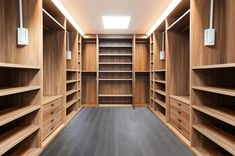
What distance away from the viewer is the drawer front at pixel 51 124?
3246 millimetres

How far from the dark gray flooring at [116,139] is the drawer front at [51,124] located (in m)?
0.18

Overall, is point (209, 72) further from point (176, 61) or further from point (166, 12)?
point (166, 12)

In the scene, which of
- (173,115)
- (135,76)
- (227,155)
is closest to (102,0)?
(173,115)

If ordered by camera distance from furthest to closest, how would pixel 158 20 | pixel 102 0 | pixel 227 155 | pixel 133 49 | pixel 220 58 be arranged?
pixel 133 49
pixel 158 20
pixel 102 0
pixel 220 58
pixel 227 155

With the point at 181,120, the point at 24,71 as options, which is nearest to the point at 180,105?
the point at 181,120

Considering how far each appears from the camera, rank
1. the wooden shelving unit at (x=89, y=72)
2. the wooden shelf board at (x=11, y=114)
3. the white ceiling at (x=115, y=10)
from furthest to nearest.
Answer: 1. the wooden shelving unit at (x=89, y=72)
2. the white ceiling at (x=115, y=10)
3. the wooden shelf board at (x=11, y=114)

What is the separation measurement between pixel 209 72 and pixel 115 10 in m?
2.32

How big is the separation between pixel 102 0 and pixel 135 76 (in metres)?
A: 3.72

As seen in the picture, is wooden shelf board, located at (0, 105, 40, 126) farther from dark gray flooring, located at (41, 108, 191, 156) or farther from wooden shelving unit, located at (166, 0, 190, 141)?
wooden shelving unit, located at (166, 0, 190, 141)

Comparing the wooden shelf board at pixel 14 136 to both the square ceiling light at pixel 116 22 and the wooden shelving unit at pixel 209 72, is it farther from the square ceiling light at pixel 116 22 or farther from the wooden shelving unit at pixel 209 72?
the square ceiling light at pixel 116 22

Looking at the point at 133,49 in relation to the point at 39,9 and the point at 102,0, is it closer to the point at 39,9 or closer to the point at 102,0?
the point at 102,0

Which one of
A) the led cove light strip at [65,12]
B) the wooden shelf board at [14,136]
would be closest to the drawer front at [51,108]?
the wooden shelf board at [14,136]

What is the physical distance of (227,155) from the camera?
99.4 inches

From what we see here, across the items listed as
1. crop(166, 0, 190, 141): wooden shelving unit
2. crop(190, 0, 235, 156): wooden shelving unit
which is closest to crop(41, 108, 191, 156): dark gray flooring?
crop(190, 0, 235, 156): wooden shelving unit
